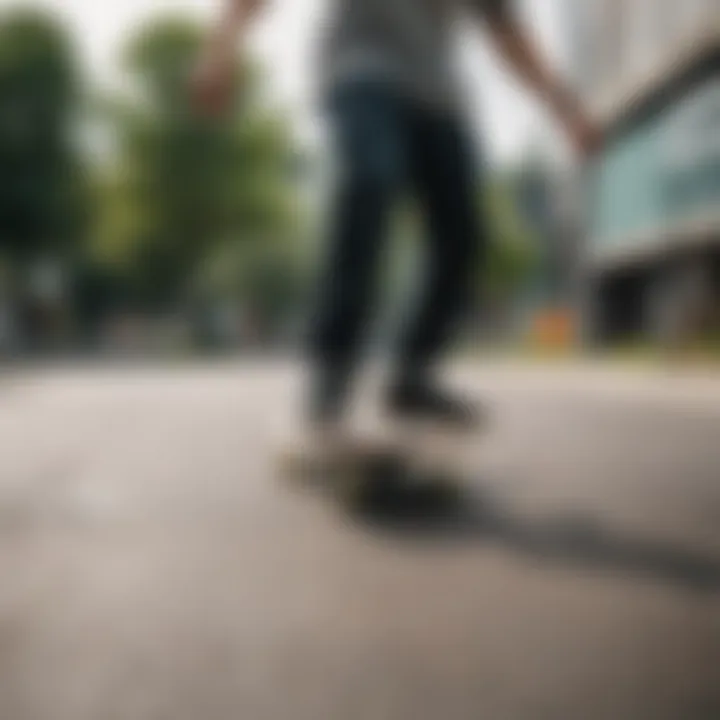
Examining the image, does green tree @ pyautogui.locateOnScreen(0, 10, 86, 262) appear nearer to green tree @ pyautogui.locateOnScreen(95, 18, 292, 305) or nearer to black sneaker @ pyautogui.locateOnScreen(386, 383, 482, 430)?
green tree @ pyautogui.locateOnScreen(95, 18, 292, 305)

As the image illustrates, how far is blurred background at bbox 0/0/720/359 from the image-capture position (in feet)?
1.83

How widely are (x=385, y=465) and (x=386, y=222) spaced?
0.22m

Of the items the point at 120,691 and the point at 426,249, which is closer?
the point at 120,691

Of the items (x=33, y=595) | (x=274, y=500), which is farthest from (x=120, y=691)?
(x=274, y=500)

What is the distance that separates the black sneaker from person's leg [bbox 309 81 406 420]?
41 millimetres

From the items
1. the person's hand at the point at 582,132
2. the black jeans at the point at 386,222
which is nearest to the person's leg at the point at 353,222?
the black jeans at the point at 386,222

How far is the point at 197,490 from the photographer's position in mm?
765

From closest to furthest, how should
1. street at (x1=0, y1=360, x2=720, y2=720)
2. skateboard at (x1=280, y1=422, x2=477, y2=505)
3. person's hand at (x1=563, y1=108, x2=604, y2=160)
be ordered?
1. street at (x1=0, y1=360, x2=720, y2=720)
2. person's hand at (x1=563, y1=108, x2=604, y2=160)
3. skateboard at (x1=280, y1=422, x2=477, y2=505)

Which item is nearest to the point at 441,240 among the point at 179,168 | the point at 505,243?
the point at 505,243

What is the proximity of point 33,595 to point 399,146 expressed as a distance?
1.17 ft

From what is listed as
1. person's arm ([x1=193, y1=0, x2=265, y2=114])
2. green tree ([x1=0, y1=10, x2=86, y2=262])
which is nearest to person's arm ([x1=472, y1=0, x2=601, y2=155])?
person's arm ([x1=193, y1=0, x2=265, y2=114])

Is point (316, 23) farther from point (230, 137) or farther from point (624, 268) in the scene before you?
point (624, 268)

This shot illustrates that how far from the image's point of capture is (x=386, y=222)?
0.64m

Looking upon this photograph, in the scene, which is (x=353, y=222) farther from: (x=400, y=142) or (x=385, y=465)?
(x=385, y=465)
